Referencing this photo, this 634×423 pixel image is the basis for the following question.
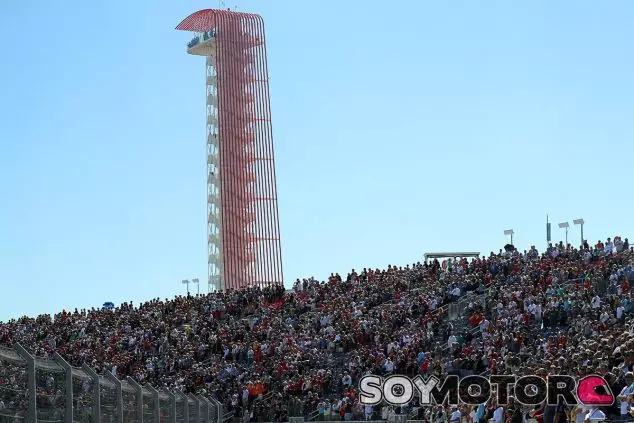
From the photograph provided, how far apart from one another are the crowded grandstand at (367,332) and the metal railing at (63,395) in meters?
7.91

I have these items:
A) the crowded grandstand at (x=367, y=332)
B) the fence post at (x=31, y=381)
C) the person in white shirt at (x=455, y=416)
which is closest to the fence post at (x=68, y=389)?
the fence post at (x=31, y=381)

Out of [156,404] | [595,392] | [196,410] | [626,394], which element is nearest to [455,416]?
[196,410]

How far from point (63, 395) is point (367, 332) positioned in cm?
3357

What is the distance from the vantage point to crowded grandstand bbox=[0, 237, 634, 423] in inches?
1750

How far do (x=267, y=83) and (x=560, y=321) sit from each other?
53643 millimetres

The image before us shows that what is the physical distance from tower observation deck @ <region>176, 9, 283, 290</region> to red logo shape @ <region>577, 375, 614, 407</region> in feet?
233

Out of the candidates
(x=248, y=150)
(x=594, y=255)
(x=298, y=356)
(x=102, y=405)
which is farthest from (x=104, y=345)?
(x=102, y=405)

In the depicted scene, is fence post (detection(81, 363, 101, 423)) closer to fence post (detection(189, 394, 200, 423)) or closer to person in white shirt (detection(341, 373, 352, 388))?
fence post (detection(189, 394, 200, 423))

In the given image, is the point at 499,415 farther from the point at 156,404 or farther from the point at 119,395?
the point at 119,395

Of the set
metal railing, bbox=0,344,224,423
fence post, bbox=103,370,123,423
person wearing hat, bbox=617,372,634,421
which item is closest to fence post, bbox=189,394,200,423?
metal railing, bbox=0,344,224,423

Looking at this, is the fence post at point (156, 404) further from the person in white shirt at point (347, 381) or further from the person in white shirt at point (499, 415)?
the person in white shirt at point (347, 381)

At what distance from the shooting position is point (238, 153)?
9569cm

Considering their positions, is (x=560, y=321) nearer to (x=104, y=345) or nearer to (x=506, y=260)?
(x=506, y=260)

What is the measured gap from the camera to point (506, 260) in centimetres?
5541
